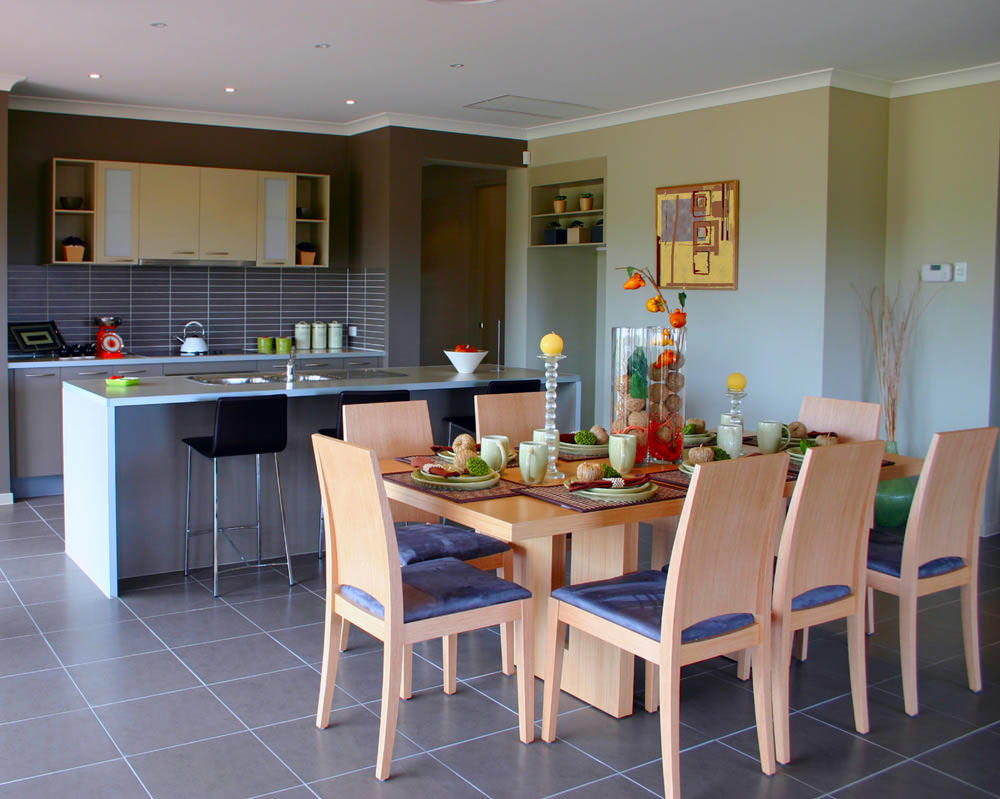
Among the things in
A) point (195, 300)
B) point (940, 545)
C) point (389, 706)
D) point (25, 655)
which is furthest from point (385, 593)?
point (195, 300)

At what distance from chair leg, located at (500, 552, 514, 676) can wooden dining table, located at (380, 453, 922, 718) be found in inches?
4.8

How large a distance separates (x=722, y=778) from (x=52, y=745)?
1.93 m

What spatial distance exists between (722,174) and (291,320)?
3526 millimetres

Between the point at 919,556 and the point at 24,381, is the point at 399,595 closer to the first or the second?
the point at 919,556

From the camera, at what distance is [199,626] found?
13.2ft

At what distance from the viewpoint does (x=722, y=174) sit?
6.25 m

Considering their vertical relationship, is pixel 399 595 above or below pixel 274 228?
below

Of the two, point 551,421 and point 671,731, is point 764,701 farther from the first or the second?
point 551,421

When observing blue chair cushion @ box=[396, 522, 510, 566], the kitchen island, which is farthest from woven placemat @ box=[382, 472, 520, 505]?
the kitchen island

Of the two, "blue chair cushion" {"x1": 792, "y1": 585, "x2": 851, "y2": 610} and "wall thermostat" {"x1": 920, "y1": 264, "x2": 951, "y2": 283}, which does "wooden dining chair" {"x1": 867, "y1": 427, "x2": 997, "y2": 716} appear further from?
"wall thermostat" {"x1": 920, "y1": 264, "x2": 951, "y2": 283}

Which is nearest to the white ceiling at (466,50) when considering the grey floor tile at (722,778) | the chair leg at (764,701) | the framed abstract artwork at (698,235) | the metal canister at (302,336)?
the framed abstract artwork at (698,235)

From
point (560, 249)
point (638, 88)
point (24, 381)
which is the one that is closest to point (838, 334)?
point (638, 88)

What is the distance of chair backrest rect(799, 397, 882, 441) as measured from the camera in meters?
4.03

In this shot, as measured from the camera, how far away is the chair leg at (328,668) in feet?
10.0
